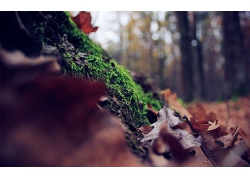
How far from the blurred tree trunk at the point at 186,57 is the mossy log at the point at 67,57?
261 inches

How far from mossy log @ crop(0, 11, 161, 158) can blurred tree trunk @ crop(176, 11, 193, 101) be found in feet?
21.7

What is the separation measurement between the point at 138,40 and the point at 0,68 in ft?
58.5

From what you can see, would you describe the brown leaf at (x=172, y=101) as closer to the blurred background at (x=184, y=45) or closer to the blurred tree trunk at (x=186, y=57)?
the blurred background at (x=184, y=45)

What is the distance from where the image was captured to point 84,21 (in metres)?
1.75

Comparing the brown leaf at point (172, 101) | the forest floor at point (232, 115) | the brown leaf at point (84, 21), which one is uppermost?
the brown leaf at point (84, 21)

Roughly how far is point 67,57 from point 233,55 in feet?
20.8

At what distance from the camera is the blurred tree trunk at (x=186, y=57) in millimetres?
7633

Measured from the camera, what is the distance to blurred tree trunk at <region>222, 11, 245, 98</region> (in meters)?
6.24

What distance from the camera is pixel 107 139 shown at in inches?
27.2

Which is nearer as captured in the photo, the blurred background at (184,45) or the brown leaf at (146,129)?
the brown leaf at (146,129)

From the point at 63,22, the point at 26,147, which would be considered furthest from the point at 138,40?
the point at 26,147

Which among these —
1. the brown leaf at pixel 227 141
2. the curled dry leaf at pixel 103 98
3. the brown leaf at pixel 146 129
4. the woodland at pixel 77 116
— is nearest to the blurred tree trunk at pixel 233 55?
the woodland at pixel 77 116

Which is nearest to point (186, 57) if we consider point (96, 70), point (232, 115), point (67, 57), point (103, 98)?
point (232, 115)

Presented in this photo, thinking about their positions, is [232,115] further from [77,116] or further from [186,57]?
[186,57]
